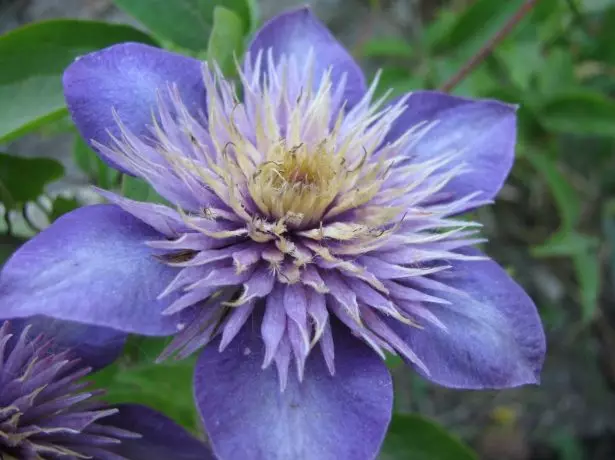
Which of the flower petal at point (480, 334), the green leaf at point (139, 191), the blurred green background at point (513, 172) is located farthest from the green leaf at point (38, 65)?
the flower petal at point (480, 334)

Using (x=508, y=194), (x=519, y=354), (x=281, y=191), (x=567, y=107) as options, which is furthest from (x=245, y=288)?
(x=508, y=194)

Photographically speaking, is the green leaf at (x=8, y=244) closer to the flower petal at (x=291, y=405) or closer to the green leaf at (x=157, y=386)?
the green leaf at (x=157, y=386)

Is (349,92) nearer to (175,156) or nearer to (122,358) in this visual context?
(175,156)

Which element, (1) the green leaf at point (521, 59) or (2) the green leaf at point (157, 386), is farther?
(1) the green leaf at point (521, 59)

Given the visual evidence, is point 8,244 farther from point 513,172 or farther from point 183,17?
point 513,172

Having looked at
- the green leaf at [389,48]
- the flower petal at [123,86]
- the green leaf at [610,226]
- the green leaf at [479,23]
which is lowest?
the green leaf at [610,226]

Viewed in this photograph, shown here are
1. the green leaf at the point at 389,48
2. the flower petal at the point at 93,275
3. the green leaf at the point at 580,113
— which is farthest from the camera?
the green leaf at the point at 389,48
